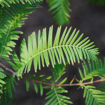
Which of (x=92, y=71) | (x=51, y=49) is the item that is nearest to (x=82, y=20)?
(x=92, y=71)

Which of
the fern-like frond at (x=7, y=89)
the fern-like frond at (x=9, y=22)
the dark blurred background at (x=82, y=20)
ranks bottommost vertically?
the fern-like frond at (x=7, y=89)

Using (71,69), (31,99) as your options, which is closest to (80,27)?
(71,69)

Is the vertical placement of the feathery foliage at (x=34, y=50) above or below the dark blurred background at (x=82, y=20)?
below

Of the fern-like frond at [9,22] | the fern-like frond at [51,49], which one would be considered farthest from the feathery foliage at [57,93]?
the fern-like frond at [9,22]

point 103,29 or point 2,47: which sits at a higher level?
point 103,29

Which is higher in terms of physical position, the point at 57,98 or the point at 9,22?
the point at 9,22

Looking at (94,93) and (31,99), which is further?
(31,99)

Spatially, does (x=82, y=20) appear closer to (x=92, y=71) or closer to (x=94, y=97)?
(x=92, y=71)

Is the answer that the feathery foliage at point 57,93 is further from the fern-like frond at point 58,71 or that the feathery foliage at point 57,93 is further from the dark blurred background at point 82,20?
the dark blurred background at point 82,20

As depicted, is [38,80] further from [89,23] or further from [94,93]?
[89,23]
